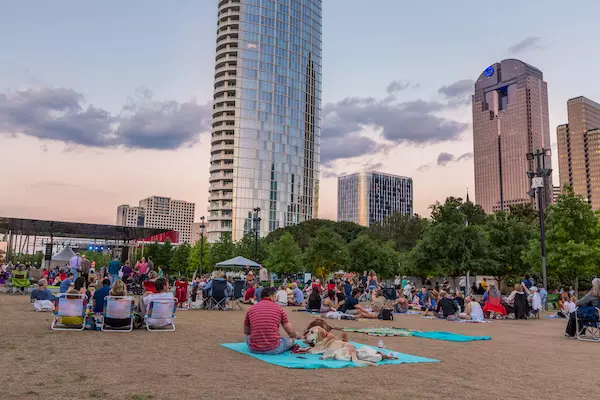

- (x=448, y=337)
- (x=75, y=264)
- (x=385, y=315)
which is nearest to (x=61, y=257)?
(x=75, y=264)

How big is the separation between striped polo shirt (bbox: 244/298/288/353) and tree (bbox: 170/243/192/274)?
77.3m

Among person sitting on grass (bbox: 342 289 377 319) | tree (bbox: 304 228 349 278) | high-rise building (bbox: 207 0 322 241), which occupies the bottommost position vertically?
person sitting on grass (bbox: 342 289 377 319)

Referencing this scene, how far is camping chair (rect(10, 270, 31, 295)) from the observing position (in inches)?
1080

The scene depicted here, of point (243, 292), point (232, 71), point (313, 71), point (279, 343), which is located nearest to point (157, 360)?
point (279, 343)

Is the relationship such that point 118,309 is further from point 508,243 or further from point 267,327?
point 508,243

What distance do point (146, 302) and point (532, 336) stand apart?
10.4 m

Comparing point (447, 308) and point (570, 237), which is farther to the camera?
point (570, 237)

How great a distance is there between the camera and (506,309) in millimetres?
20094

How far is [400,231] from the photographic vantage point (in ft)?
302

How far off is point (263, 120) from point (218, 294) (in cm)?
10722

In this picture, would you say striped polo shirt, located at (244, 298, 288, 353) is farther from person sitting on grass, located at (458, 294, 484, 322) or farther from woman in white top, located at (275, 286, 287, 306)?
woman in white top, located at (275, 286, 287, 306)

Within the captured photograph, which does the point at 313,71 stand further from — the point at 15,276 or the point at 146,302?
the point at 146,302

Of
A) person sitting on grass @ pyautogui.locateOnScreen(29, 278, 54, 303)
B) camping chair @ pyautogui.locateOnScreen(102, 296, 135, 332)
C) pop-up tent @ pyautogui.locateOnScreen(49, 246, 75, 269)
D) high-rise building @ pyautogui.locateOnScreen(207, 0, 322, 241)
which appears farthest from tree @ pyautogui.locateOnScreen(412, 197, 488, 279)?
high-rise building @ pyautogui.locateOnScreen(207, 0, 322, 241)

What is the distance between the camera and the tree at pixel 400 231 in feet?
289
